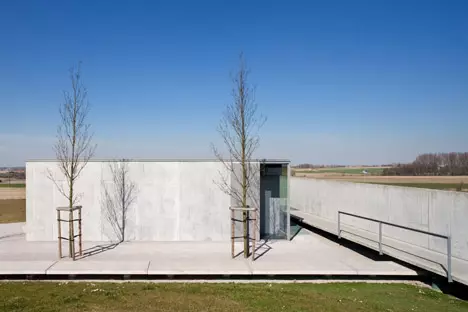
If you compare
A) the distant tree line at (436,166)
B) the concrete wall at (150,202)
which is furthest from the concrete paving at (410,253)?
the distant tree line at (436,166)

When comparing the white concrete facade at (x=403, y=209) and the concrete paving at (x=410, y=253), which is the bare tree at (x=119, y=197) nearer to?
the concrete paving at (x=410, y=253)

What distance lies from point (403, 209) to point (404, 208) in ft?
0.19

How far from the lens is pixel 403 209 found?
35.1ft

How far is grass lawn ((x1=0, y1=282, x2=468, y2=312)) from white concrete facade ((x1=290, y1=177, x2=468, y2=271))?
1.63m

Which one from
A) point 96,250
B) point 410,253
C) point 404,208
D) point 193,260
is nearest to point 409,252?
point 410,253

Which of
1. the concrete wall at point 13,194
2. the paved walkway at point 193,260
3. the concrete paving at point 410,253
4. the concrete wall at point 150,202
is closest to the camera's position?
the concrete paving at point 410,253

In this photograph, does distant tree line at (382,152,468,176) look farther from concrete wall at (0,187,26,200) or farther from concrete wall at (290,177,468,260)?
concrete wall at (0,187,26,200)

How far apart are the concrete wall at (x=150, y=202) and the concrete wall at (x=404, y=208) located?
4591mm

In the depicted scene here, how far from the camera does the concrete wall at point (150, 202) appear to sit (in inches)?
479

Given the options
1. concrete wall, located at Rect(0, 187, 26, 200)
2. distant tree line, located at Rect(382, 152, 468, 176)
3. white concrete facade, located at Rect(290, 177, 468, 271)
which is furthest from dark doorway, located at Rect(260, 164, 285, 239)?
concrete wall, located at Rect(0, 187, 26, 200)

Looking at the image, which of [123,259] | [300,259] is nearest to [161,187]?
[123,259]

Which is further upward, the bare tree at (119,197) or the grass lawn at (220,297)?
the bare tree at (119,197)

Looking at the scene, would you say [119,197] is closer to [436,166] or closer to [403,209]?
[403,209]

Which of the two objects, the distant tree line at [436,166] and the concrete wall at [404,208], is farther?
the distant tree line at [436,166]
